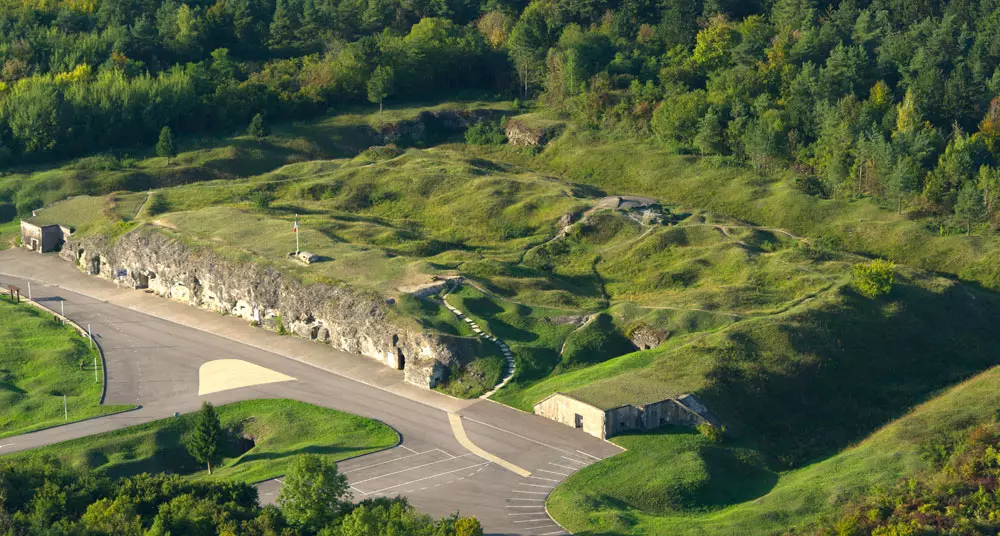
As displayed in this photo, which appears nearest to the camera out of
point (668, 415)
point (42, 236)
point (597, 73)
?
point (668, 415)

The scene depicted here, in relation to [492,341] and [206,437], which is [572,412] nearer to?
[492,341]

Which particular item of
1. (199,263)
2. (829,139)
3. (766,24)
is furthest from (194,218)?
(766,24)

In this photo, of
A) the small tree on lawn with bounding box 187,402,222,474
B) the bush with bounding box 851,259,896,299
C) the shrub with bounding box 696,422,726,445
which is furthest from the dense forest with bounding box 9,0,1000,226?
the small tree on lawn with bounding box 187,402,222,474

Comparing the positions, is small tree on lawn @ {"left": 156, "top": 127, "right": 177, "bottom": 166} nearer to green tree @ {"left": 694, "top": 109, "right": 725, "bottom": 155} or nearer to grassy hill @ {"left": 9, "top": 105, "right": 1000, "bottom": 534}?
grassy hill @ {"left": 9, "top": 105, "right": 1000, "bottom": 534}

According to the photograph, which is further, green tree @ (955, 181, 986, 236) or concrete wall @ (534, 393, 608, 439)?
green tree @ (955, 181, 986, 236)

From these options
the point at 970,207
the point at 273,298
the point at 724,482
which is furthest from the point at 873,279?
the point at 273,298

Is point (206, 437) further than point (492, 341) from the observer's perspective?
No
